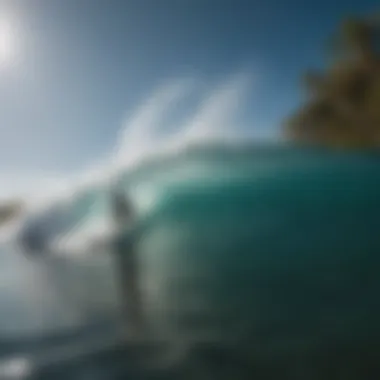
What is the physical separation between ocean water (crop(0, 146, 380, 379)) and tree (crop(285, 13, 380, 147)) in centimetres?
4

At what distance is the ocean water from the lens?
4.17 feet

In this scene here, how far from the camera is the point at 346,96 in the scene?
133 cm

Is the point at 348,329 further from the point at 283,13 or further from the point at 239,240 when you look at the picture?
the point at 283,13

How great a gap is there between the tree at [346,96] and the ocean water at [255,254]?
0.04 m

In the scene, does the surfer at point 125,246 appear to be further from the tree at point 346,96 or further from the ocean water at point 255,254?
the tree at point 346,96

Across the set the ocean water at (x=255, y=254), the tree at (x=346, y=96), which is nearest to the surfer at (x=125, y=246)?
the ocean water at (x=255, y=254)

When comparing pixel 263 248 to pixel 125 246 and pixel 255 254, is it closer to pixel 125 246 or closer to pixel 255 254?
pixel 255 254

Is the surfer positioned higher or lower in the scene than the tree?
lower

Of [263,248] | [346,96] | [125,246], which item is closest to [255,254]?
[263,248]

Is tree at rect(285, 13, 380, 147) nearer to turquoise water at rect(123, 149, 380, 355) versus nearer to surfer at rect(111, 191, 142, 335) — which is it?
turquoise water at rect(123, 149, 380, 355)

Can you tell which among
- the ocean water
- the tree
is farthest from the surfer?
the tree

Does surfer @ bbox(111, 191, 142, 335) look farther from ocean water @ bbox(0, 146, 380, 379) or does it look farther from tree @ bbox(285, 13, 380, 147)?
tree @ bbox(285, 13, 380, 147)

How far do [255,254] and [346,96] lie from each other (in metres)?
0.40

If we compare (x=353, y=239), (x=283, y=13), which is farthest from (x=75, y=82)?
(x=353, y=239)
